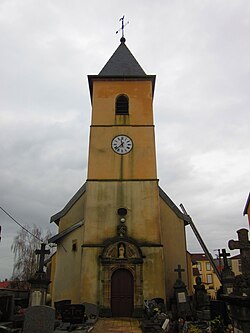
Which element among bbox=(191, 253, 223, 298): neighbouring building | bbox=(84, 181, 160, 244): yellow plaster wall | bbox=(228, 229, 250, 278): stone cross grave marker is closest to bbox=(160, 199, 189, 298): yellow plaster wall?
bbox=(84, 181, 160, 244): yellow plaster wall

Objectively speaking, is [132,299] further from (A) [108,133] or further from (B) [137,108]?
(B) [137,108]

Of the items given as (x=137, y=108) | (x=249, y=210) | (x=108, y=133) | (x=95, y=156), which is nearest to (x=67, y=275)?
(x=95, y=156)

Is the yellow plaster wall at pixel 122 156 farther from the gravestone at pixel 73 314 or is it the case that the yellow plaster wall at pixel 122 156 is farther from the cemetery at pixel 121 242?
the gravestone at pixel 73 314

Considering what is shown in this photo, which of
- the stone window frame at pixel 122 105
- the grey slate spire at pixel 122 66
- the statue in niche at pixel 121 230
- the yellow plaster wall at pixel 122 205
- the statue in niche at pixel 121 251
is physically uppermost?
the grey slate spire at pixel 122 66

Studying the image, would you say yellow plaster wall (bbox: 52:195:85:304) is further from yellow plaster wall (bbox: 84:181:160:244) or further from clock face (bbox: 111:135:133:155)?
clock face (bbox: 111:135:133:155)

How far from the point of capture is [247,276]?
546cm

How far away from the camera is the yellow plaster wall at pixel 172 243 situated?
1628 centimetres

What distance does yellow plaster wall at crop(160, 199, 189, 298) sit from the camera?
16281 mm

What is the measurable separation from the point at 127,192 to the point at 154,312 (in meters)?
6.22

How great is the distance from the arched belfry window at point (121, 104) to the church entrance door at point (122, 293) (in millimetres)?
9097

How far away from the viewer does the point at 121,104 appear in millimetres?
19250

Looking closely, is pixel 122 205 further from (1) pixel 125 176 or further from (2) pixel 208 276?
(2) pixel 208 276

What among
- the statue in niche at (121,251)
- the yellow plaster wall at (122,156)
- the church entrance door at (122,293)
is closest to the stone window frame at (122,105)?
the yellow plaster wall at (122,156)

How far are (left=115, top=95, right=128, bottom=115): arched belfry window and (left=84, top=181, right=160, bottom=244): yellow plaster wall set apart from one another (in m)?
4.67
